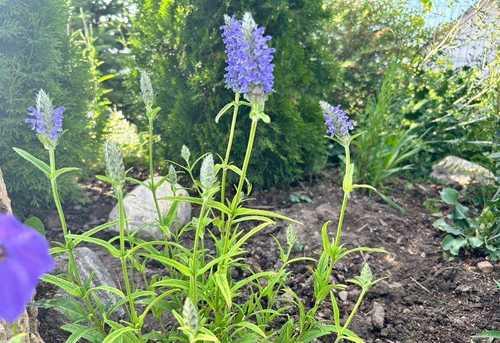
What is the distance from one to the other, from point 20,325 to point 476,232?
2.68m

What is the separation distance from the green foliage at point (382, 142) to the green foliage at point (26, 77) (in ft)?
6.72

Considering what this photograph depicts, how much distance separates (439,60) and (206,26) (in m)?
2.16

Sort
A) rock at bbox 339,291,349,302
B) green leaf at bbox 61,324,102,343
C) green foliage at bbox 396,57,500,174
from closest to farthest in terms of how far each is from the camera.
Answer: green leaf at bbox 61,324,102,343
rock at bbox 339,291,349,302
green foliage at bbox 396,57,500,174

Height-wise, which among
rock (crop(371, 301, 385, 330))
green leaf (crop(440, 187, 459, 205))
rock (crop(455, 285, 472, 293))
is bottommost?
rock (crop(371, 301, 385, 330))

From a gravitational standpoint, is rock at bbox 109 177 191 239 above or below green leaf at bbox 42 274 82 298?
above

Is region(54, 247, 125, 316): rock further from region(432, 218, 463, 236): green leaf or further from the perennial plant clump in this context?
region(432, 218, 463, 236): green leaf

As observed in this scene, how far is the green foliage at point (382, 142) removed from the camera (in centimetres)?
386

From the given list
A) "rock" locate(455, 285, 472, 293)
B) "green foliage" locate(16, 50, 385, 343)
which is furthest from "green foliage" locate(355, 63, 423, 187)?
"green foliage" locate(16, 50, 385, 343)

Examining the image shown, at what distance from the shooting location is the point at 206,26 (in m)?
3.52

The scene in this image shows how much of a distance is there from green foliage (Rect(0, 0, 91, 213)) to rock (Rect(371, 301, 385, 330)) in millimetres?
1982

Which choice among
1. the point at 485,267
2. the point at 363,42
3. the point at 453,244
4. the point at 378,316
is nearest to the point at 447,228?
the point at 453,244

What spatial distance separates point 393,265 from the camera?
122 inches

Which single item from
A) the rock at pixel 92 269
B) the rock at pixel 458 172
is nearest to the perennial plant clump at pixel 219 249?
the rock at pixel 92 269

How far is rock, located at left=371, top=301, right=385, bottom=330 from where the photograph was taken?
253cm
